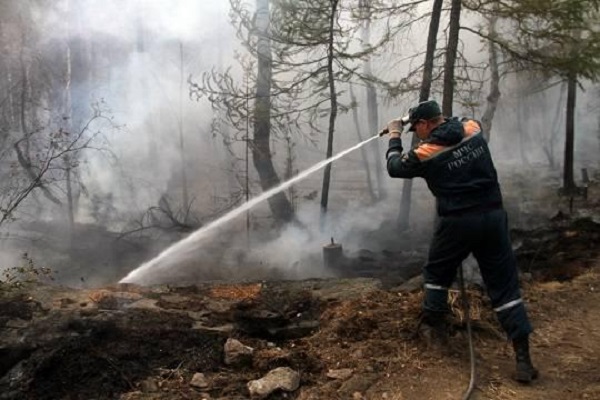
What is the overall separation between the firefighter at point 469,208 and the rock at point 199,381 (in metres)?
1.84

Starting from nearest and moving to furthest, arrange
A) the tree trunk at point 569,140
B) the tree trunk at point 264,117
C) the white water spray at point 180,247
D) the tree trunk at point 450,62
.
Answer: the white water spray at point 180,247 < the tree trunk at point 450,62 < the tree trunk at point 264,117 < the tree trunk at point 569,140

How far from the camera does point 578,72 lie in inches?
381

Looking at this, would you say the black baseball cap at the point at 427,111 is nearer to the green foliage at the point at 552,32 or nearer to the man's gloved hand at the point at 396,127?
the man's gloved hand at the point at 396,127

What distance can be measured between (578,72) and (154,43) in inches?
455

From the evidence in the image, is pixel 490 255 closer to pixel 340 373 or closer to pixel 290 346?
pixel 340 373

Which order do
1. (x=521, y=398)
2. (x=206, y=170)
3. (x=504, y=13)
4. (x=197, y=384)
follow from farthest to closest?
1. (x=206, y=170)
2. (x=504, y=13)
3. (x=197, y=384)
4. (x=521, y=398)

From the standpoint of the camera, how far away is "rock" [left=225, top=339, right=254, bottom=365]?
393cm

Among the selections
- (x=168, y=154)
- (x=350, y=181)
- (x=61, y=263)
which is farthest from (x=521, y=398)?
(x=350, y=181)

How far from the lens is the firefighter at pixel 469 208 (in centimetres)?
368

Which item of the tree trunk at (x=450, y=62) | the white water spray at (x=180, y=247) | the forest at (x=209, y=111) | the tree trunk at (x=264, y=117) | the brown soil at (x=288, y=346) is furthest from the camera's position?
the tree trunk at (x=264, y=117)

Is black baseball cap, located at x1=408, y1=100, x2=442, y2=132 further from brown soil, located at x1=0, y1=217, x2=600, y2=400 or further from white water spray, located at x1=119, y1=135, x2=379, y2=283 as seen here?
white water spray, located at x1=119, y1=135, x2=379, y2=283

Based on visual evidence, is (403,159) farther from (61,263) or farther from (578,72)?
(61,263)

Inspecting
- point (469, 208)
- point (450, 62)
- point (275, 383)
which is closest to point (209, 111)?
point (450, 62)

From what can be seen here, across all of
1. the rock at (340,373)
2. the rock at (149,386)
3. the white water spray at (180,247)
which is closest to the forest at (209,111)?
the white water spray at (180,247)
